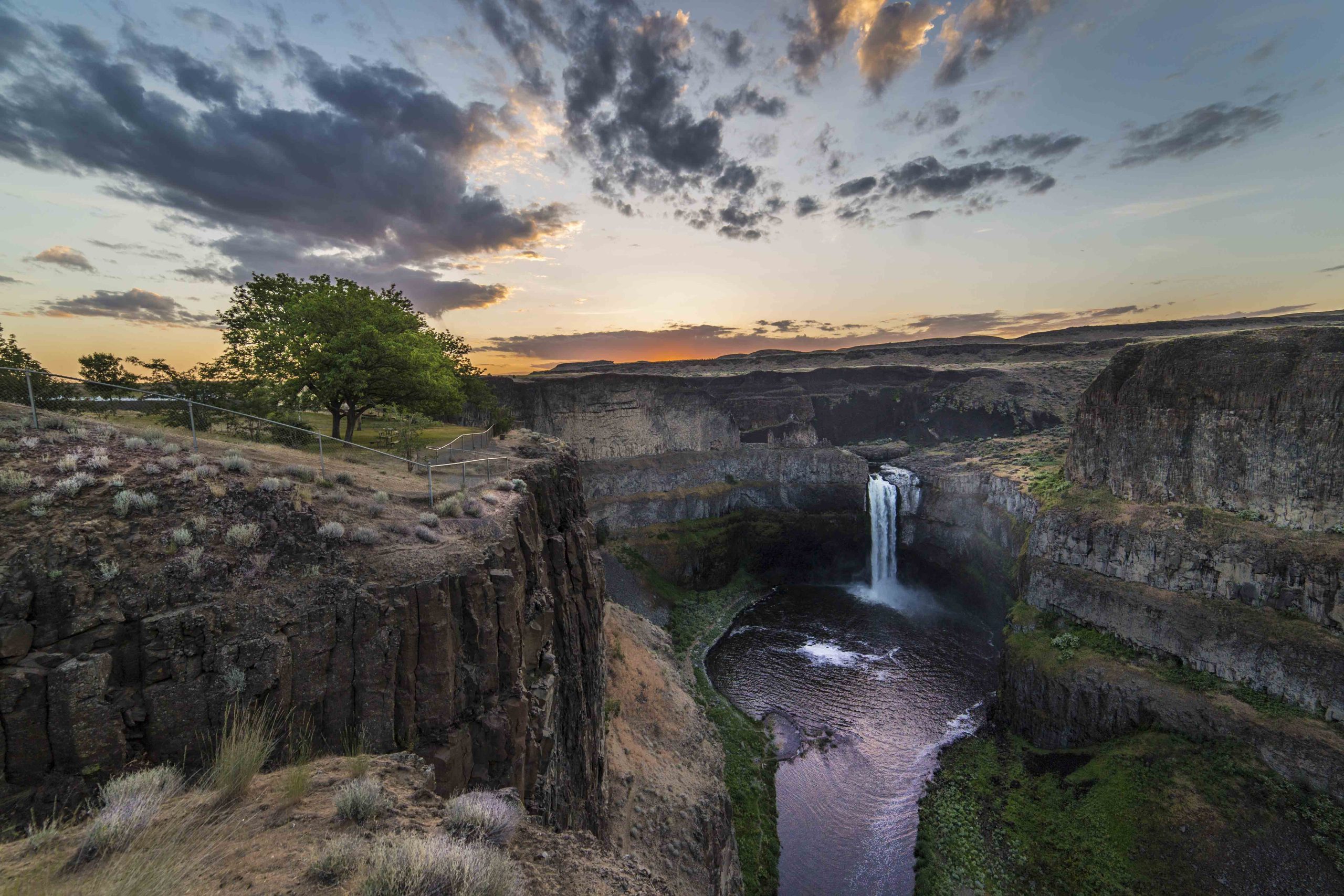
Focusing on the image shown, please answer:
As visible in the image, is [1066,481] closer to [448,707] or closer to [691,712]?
[691,712]

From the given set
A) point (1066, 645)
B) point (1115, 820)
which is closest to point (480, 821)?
point (1115, 820)

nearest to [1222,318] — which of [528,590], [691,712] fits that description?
[691,712]

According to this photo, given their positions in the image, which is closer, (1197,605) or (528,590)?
(528,590)

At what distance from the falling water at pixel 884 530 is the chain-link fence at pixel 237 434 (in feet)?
160

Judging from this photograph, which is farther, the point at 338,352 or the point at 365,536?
the point at 338,352

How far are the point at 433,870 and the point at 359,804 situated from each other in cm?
222

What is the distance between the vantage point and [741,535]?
6631 cm

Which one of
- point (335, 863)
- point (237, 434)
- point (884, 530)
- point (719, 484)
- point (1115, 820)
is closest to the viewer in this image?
point (335, 863)

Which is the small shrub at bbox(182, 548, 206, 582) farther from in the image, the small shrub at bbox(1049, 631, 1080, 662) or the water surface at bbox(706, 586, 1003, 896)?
the small shrub at bbox(1049, 631, 1080, 662)

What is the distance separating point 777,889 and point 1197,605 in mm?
28758

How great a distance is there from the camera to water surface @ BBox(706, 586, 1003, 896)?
26.7m

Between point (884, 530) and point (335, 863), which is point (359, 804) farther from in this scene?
point (884, 530)

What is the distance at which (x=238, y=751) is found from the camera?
7438 mm

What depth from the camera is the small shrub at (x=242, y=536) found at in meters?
10.5
